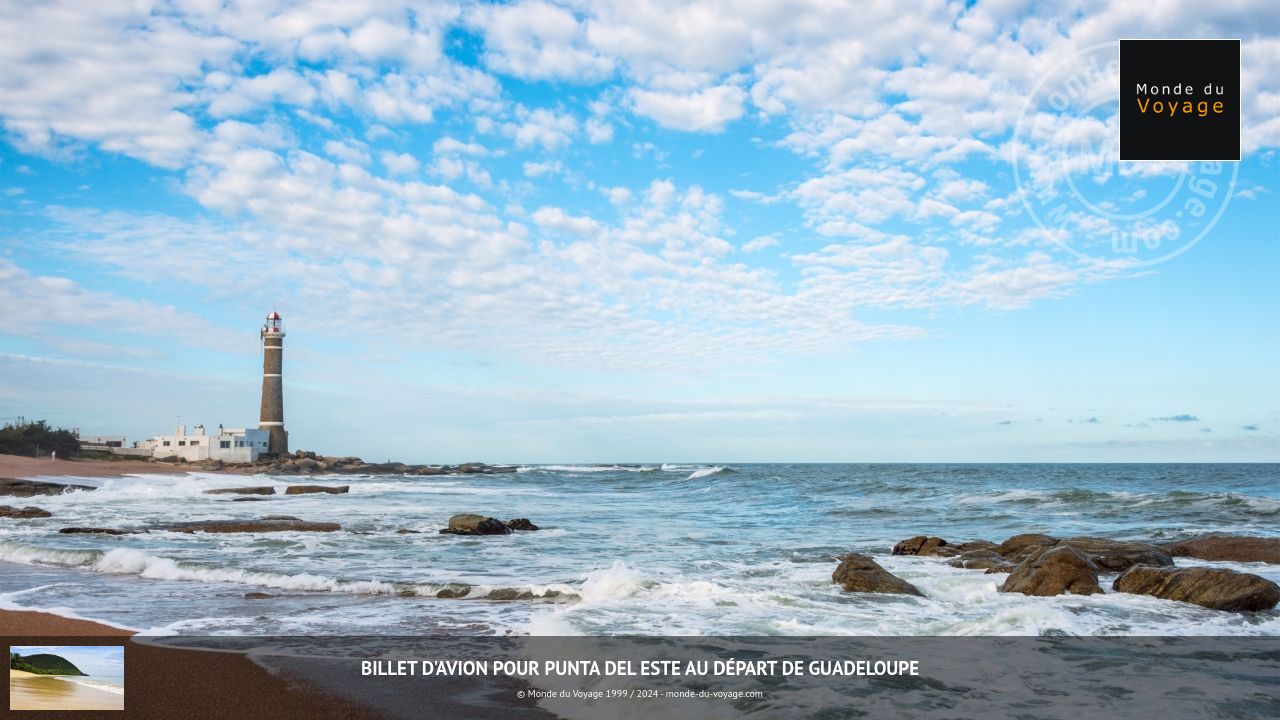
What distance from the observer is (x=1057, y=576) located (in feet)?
34.3

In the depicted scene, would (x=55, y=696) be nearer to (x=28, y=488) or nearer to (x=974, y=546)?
(x=974, y=546)

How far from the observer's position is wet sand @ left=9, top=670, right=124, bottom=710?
5.30 meters

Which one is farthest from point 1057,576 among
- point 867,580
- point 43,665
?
point 43,665

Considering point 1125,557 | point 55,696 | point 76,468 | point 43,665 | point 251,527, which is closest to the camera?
point 55,696

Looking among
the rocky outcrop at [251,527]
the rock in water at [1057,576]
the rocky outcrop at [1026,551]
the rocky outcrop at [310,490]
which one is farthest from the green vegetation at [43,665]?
the rocky outcrop at [310,490]

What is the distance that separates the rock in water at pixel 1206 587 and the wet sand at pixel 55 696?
1063 centimetres

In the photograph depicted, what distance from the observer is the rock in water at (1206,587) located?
9297 millimetres

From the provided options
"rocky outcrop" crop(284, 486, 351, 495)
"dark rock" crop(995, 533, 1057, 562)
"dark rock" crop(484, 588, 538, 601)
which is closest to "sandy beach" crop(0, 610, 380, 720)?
"dark rock" crop(484, 588, 538, 601)

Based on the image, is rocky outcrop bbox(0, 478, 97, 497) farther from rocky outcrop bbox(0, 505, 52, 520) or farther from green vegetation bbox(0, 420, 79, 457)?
green vegetation bbox(0, 420, 79, 457)

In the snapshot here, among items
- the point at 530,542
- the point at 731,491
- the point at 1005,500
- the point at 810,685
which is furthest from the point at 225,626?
the point at 731,491

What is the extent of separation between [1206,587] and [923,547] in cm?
576

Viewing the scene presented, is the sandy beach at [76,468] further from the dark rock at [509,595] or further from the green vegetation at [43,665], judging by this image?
the green vegetation at [43,665]

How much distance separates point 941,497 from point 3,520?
94.7 ft

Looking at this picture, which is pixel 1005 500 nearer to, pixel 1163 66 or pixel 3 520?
pixel 1163 66
